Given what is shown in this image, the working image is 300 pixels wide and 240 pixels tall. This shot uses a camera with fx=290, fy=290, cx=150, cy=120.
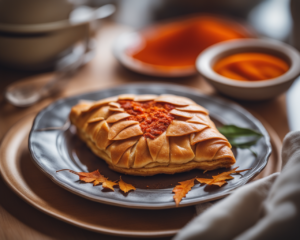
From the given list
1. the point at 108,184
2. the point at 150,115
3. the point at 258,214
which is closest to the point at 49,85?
the point at 150,115

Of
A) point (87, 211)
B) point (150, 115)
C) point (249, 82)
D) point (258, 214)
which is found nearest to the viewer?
point (258, 214)

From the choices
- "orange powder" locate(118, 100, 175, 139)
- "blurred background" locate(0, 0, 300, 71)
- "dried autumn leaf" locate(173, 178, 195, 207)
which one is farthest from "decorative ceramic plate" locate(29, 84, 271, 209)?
"blurred background" locate(0, 0, 300, 71)

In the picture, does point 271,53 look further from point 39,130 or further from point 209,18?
point 39,130

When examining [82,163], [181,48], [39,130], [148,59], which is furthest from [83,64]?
[82,163]

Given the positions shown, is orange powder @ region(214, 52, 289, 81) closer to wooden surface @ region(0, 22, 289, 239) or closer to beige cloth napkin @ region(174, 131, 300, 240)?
wooden surface @ region(0, 22, 289, 239)

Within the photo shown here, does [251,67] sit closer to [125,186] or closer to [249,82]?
[249,82]
